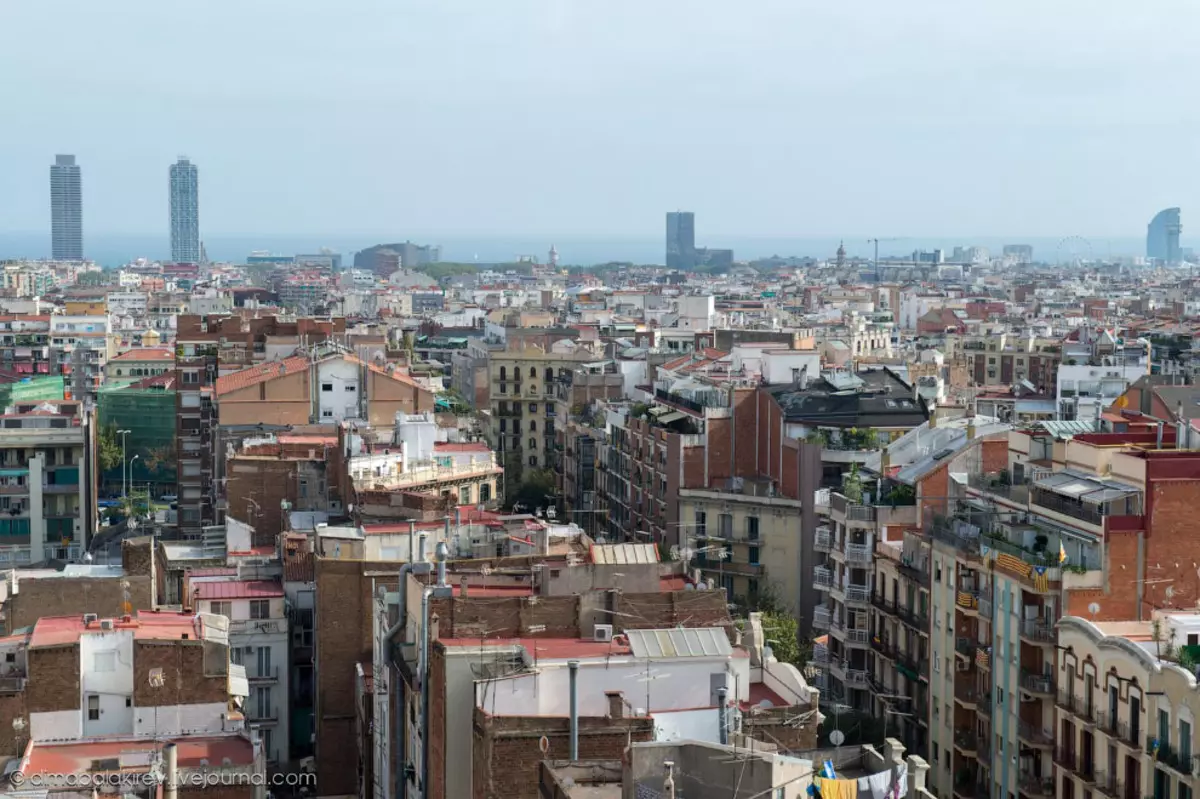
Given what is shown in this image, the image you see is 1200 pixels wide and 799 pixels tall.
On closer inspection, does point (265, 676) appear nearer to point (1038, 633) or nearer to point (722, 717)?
point (1038, 633)

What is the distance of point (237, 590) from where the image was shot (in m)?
41.2

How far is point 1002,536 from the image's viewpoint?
33.2 metres

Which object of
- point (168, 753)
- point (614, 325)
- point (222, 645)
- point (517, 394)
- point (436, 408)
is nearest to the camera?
point (168, 753)

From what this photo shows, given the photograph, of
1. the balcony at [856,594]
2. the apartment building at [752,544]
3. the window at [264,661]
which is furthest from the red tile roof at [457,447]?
the balcony at [856,594]

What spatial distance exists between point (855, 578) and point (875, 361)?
154 ft

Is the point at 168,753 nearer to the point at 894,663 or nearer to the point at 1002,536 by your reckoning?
the point at 1002,536

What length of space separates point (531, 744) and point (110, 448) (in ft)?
228

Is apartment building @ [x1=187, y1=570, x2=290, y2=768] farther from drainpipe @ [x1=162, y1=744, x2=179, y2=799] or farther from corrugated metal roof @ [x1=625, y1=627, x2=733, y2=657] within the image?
corrugated metal roof @ [x1=625, y1=627, x2=733, y2=657]

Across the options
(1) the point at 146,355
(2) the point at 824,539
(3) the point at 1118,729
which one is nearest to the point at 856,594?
(2) the point at 824,539

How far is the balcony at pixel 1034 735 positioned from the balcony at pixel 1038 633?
4.22 ft

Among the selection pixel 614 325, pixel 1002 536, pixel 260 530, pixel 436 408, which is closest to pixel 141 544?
pixel 260 530

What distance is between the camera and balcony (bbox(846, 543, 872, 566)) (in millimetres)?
41438

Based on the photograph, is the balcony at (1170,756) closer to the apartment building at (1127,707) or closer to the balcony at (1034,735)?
the apartment building at (1127,707)

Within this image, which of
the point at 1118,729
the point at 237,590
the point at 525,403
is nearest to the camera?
the point at 1118,729
